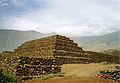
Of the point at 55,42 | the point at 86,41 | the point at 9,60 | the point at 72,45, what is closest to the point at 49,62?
the point at 9,60

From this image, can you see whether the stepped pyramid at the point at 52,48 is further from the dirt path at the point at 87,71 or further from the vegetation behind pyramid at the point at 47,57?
the dirt path at the point at 87,71

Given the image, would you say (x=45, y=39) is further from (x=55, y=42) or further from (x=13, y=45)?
(x=13, y=45)

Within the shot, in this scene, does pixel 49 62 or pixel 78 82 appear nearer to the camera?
pixel 78 82

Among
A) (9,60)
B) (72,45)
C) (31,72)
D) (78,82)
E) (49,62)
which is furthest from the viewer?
(72,45)

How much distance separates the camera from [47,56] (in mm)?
35906

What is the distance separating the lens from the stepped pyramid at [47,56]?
25906 mm

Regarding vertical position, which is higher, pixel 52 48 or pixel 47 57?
pixel 52 48

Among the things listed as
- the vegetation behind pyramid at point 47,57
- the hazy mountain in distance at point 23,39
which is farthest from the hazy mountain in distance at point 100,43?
the vegetation behind pyramid at point 47,57

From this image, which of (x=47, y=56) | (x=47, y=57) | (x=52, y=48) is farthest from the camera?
(x=52, y=48)

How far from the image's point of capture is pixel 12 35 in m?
163

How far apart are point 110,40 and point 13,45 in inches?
2076

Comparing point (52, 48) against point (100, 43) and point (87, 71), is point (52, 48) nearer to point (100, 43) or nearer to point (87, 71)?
point (87, 71)

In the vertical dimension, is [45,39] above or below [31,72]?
above

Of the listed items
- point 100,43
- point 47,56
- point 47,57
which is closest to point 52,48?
point 47,56
